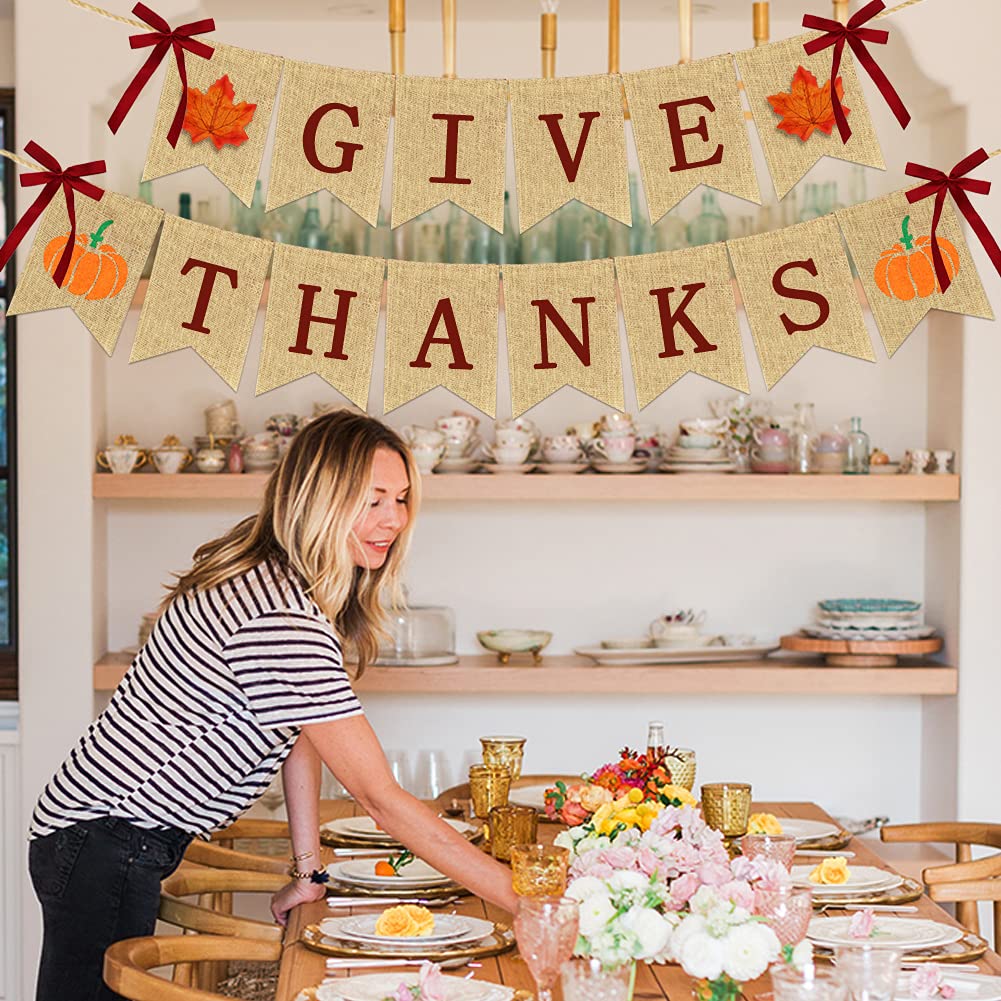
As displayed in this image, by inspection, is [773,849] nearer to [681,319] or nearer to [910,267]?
[681,319]

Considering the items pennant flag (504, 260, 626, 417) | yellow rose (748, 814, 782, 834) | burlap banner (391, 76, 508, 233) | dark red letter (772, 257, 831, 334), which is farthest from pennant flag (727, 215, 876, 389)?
yellow rose (748, 814, 782, 834)

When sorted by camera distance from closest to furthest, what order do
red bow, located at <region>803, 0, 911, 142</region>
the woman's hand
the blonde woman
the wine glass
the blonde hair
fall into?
the wine glass
the blonde woman
the blonde hair
the woman's hand
red bow, located at <region>803, 0, 911, 142</region>

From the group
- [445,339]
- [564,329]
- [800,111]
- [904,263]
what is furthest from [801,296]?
[445,339]

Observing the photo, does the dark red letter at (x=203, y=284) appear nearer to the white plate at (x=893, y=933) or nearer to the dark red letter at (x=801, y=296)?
the dark red letter at (x=801, y=296)

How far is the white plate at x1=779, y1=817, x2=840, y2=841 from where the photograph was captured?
280cm

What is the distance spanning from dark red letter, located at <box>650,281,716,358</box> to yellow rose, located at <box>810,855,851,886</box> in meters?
0.89

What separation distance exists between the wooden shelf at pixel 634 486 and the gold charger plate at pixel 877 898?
4.77ft

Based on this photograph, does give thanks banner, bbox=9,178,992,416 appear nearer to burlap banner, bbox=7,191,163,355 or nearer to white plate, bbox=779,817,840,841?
burlap banner, bbox=7,191,163,355

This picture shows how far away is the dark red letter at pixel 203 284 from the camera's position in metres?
2.52

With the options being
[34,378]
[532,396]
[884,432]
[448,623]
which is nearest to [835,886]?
[532,396]

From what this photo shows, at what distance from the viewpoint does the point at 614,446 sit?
12.2ft

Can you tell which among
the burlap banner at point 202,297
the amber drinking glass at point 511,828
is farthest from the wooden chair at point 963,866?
the burlap banner at point 202,297

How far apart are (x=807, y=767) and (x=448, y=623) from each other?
107 cm

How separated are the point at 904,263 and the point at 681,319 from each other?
1.32 ft
